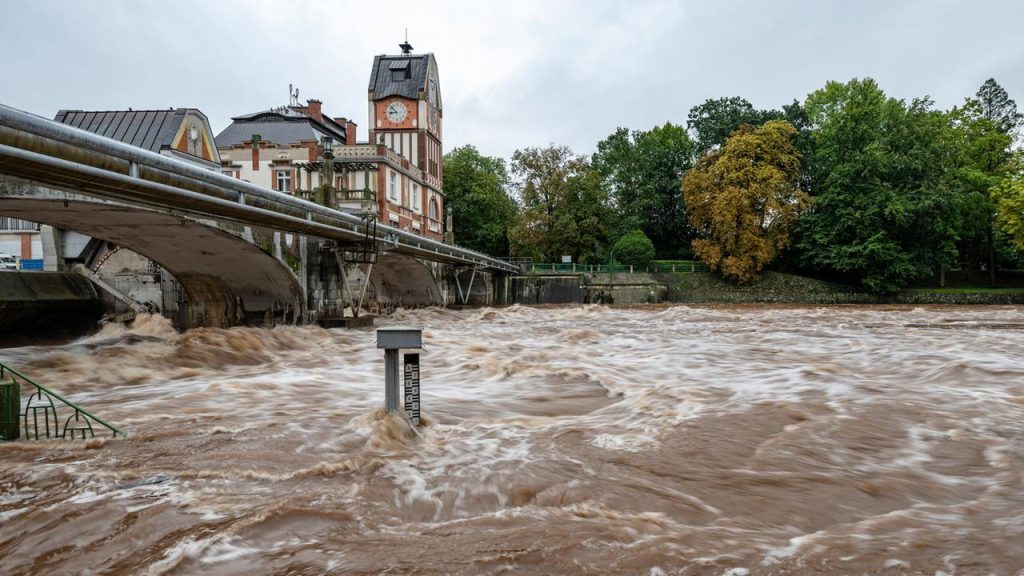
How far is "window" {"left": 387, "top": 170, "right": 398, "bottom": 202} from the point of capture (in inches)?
1489

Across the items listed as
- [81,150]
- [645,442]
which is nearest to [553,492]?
[645,442]

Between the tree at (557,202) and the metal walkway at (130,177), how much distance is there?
34.0 m

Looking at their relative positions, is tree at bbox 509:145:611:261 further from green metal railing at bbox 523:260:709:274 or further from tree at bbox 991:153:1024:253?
tree at bbox 991:153:1024:253

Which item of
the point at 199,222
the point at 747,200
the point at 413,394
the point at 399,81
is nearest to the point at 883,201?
the point at 747,200

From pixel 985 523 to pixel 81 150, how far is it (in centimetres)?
1013

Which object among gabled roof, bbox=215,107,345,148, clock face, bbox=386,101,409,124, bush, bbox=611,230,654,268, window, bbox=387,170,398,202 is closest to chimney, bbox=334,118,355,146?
gabled roof, bbox=215,107,345,148

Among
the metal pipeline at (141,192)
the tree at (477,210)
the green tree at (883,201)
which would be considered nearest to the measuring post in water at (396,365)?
the metal pipeline at (141,192)

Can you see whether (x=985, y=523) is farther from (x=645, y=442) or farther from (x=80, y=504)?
(x=80, y=504)

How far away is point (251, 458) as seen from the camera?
4.62m

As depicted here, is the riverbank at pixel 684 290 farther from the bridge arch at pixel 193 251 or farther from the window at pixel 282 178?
the bridge arch at pixel 193 251

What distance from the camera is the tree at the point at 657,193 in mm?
53375

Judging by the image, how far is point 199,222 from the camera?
1334 centimetres

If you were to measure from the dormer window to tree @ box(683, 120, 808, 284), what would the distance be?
20288 mm

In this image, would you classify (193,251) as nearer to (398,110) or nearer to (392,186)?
(392,186)
